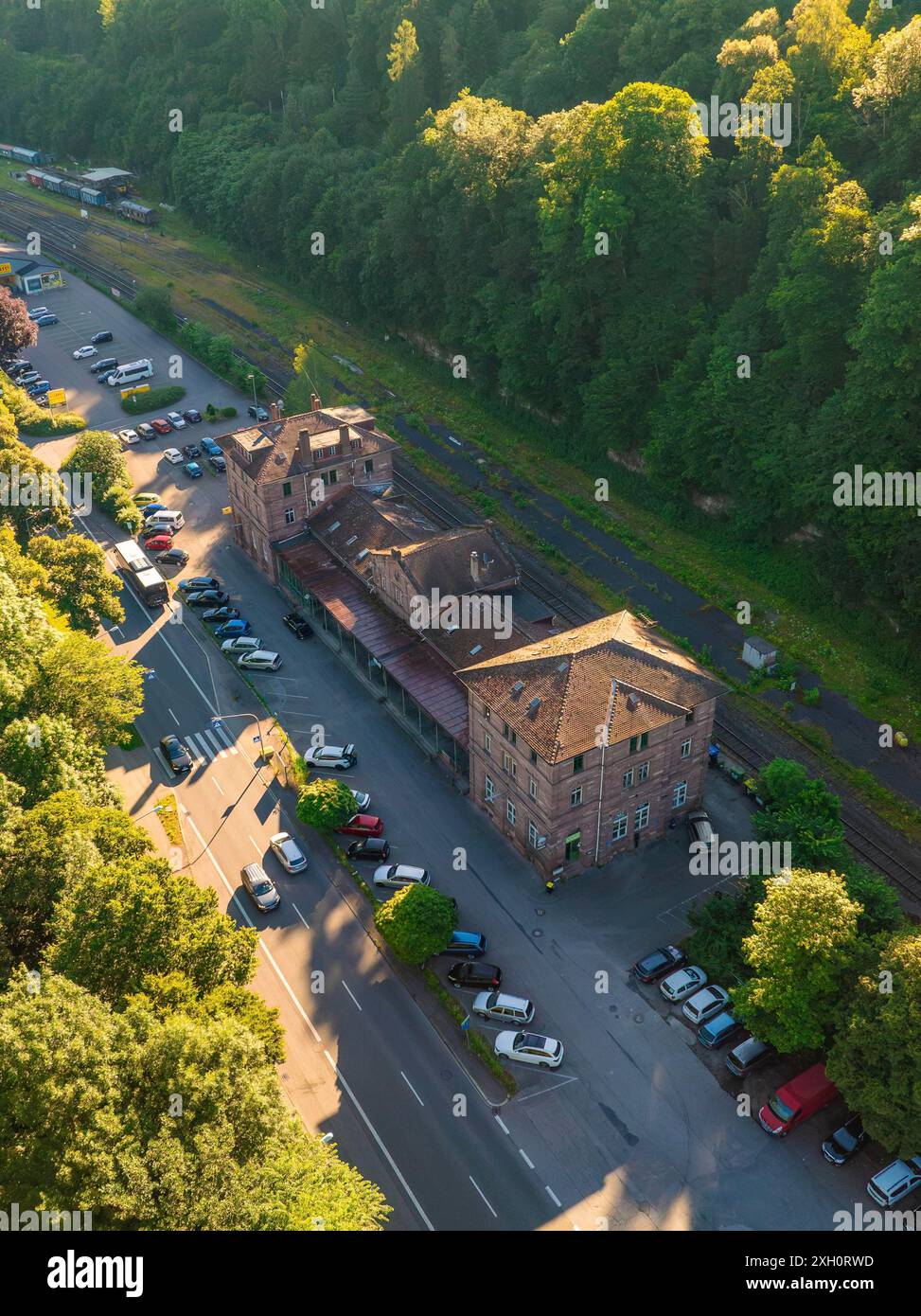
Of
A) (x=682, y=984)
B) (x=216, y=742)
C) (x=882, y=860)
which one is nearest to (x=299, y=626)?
(x=216, y=742)

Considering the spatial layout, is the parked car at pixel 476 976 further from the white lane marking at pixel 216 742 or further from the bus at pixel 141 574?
the bus at pixel 141 574

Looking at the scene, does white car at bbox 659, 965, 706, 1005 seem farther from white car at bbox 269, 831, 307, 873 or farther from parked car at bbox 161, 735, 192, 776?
parked car at bbox 161, 735, 192, 776

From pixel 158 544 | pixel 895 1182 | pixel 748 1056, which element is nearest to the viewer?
pixel 895 1182

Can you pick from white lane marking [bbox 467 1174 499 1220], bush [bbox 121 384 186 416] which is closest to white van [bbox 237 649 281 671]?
white lane marking [bbox 467 1174 499 1220]

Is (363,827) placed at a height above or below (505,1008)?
above

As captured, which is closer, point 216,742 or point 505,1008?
point 505,1008

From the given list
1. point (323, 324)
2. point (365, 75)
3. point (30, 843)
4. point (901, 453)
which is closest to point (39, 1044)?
point (30, 843)

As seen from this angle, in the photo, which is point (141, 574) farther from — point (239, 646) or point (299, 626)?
point (299, 626)

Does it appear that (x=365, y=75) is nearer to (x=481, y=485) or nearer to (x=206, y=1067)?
(x=481, y=485)
